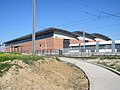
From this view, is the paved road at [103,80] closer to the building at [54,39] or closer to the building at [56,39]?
the building at [56,39]

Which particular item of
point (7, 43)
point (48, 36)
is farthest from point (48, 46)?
point (7, 43)

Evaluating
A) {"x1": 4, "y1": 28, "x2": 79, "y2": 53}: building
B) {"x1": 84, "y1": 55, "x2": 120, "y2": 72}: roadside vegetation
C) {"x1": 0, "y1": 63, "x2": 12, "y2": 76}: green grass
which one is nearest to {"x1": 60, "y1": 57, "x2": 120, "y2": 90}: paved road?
{"x1": 84, "y1": 55, "x2": 120, "y2": 72}: roadside vegetation

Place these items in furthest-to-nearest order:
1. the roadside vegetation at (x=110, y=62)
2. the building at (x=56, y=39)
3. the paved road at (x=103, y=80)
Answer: the building at (x=56, y=39), the roadside vegetation at (x=110, y=62), the paved road at (x=103, y=80)

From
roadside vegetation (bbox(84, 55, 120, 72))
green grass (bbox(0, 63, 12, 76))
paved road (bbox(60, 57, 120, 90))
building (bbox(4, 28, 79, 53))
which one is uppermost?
building (bbox(4, 28, 79, 53))

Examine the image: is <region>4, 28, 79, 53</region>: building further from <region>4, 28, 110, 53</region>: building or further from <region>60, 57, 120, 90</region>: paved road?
<region>60, 57, 120, 90</region>: paved road

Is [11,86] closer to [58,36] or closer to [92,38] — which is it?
[58,36]

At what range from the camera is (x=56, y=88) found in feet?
34.7

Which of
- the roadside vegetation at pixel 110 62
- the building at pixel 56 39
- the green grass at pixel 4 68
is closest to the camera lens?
the green grass at pixel 4 68

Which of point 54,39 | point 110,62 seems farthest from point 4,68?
point 54,39

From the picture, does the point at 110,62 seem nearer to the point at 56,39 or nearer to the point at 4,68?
the point at 4,68

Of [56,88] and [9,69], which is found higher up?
[9,69]

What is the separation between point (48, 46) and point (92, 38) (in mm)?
24025

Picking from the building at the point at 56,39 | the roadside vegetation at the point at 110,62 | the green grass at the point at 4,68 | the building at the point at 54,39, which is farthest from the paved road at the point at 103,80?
the building at the point at 54,39

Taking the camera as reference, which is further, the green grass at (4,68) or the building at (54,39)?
the building at (54,39)
